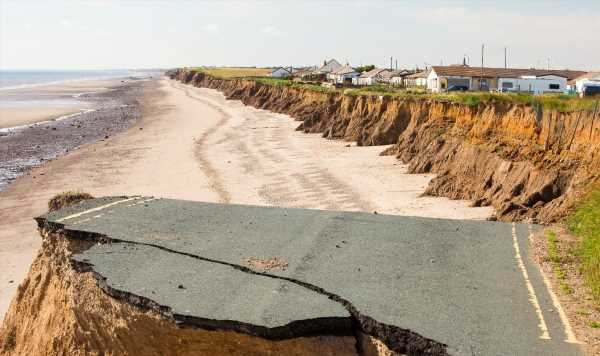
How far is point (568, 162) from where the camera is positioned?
16922 mm

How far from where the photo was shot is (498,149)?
68.4ft

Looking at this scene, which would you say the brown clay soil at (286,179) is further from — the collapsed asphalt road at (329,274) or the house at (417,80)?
the house at (417,80)

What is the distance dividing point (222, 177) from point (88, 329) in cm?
1774

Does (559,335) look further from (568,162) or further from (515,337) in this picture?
(568,162)

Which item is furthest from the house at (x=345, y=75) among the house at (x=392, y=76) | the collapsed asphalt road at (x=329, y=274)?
the collapsed asphalt road at (x=329, y=274)

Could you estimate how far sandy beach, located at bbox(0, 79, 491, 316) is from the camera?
19.1 m

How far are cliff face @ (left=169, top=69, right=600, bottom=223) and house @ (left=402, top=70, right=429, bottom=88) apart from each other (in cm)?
3295

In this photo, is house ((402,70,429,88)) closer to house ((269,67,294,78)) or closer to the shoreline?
the shoreline

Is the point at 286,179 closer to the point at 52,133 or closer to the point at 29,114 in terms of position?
the point at 52,133

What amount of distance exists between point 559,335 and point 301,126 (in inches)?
1467

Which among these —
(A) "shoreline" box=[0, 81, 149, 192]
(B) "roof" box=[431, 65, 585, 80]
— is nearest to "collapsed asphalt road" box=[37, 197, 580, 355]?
(A) "shoreline" box=[0, 81, 149, 192]

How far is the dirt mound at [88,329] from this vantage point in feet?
22.8

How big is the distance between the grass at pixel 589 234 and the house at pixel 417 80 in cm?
5548

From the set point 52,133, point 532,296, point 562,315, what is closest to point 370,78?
point 52,133
